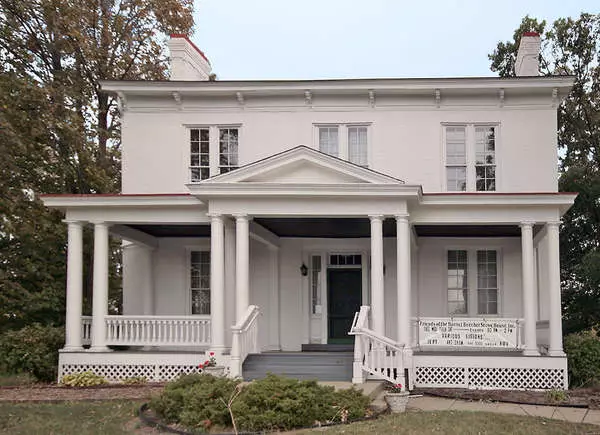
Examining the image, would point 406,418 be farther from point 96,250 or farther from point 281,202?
point 96,250

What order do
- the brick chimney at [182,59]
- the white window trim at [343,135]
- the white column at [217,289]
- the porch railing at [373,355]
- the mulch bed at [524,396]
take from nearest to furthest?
the mulch bed at [524,396]
the porch railing at [373,355]
the white column at [217,289]
the white window trim at [343,135]
the brick chimney at [182,59]

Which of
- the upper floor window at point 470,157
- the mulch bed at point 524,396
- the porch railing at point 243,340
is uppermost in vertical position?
the upper floor window at point 470,157

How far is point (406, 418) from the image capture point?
36.6ft

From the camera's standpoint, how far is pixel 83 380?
625 inches

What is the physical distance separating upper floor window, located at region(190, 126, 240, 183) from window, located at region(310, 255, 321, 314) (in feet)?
10.9

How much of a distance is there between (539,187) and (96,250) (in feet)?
36.4

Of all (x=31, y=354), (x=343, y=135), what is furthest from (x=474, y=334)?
(x=31, y=354)

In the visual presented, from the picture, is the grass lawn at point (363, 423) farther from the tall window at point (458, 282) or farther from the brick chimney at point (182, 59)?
the brick chimney at point (182, 59)

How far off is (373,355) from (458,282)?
5.32m

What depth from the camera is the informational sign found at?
15.7 m

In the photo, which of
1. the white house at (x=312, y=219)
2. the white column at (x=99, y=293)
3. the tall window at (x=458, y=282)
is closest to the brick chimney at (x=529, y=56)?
the white house at (x=312, y=219)

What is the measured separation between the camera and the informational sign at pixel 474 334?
618 inches

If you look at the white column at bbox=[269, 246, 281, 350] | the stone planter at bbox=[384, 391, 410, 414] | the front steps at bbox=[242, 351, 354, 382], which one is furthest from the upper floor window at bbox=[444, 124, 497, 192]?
the stone planter at bbox=[384, 391, 410, 414]

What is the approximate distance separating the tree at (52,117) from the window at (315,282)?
883 cm
